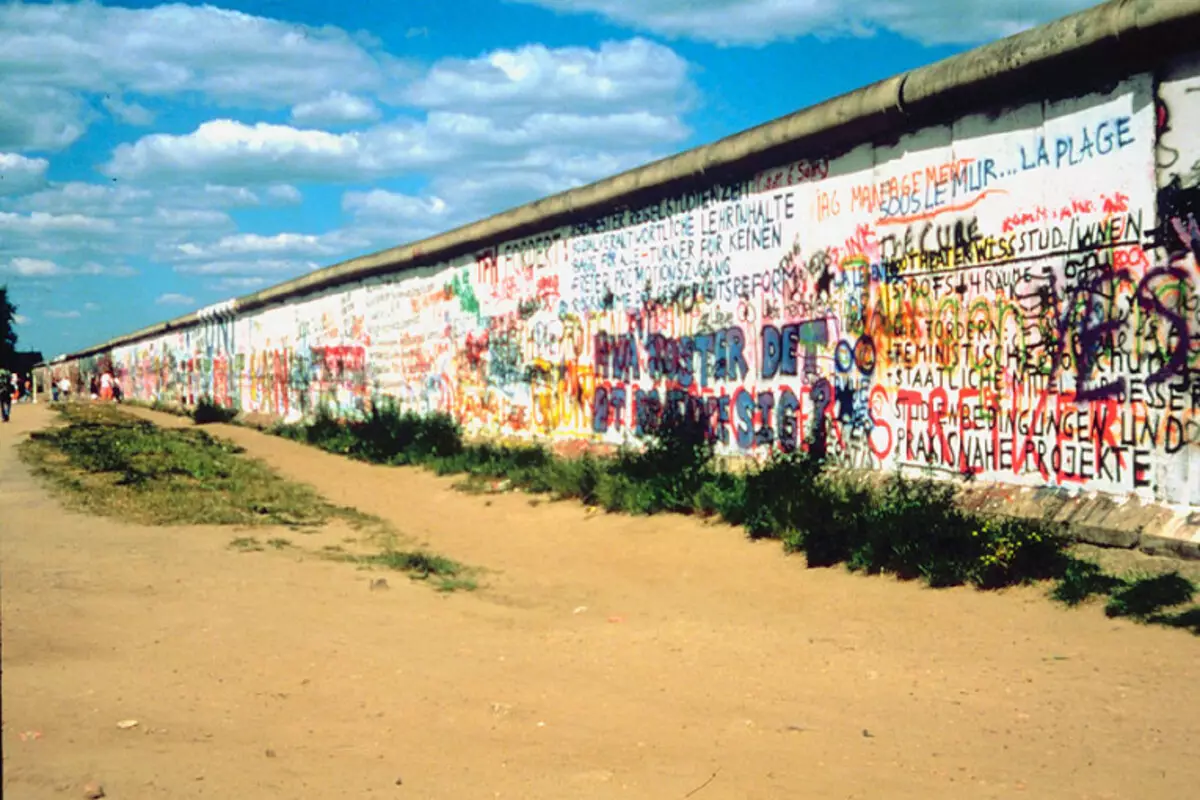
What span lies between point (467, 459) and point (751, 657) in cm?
845

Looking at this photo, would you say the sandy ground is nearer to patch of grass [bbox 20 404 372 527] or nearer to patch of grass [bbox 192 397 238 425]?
patch of grass [bbox 20 404 372 527]

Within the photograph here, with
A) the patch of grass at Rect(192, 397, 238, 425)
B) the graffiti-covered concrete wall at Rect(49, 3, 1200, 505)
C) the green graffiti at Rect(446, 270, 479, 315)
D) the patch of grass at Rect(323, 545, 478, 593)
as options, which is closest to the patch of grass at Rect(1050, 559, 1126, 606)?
the graffiti-covered concrete wall at Rect(49, 3, 1200, 505)

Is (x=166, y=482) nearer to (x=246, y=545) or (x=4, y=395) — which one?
(x=246, y=545)

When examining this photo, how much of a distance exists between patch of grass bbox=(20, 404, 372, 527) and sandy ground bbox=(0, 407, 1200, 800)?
166 cm

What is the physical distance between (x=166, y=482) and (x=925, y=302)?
7.83 metres

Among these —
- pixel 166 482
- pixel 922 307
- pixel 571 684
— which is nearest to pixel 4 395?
pixel 166 482

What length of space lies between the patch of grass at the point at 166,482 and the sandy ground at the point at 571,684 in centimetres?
166

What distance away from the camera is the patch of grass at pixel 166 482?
32.4 ft

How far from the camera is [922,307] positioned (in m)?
8.02

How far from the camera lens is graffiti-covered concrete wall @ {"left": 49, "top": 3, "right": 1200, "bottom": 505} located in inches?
253

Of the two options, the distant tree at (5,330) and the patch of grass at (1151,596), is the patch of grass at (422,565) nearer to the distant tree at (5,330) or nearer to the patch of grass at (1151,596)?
the patch of grass at (1151,596)

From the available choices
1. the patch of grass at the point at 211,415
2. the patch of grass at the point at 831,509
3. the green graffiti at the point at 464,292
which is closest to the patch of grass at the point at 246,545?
the patch of grass at the point at 831,509

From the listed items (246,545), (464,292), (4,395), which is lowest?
(246,545)

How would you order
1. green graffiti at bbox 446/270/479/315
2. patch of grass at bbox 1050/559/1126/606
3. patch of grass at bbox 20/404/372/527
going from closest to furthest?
patch of grass at bbox 1050/559/1126/606 < patch of grass at bbox 20/404/372/527 < green graffiti at bbox 446/270/479/315
